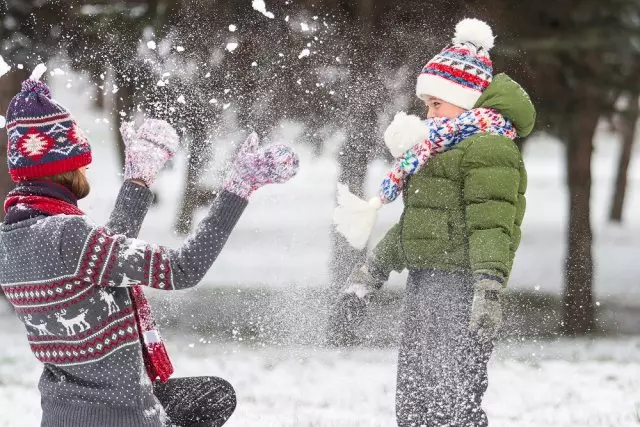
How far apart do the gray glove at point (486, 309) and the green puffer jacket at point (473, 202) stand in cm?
5

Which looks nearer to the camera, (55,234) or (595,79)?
(55,234)

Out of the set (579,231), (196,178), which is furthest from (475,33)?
(579,231)

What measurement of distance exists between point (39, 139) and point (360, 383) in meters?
3.75

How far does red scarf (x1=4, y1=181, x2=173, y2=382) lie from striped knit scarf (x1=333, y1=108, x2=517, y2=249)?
1004 mm

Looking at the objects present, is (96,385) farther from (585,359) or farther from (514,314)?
(514,314)

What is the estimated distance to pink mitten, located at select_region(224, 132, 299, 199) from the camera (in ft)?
8.03

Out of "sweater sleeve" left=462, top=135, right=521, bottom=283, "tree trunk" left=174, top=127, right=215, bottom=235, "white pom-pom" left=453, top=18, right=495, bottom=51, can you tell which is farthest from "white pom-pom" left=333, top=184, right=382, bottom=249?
"tree trunk" left=174, top=127, right=215, bottom=235

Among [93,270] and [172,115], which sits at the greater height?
[172,115]

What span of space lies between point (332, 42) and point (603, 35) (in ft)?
7.75

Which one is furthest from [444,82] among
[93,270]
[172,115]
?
[172,115]

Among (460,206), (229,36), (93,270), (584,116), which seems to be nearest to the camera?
(93,270)

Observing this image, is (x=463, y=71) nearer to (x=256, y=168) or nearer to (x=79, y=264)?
(x=256, y=168)

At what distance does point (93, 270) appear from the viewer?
91.7 inches

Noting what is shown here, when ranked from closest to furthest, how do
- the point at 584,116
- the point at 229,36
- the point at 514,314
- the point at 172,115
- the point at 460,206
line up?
1. the point at 460,206
2. the point at 172,115
3. the point at 229,36
4. the point at 584,116
5. the point at 514,314
